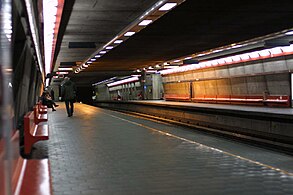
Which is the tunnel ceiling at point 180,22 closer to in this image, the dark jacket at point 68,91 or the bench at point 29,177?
the dark jacket at point 68,91

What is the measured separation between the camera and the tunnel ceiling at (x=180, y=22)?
997cm

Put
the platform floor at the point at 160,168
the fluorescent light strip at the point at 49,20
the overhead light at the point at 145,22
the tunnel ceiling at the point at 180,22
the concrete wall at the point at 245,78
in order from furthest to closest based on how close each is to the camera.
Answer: the concrete wall at the point at 245,78 → the overhead light at the point at 145,22 → the tunnel ceiling at the point at 180,22 → the fluorescent light strip at the point at 49,20 → the platform floor at the point at 160,168

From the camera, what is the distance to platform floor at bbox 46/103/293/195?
4.85 m

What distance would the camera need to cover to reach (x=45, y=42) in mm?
15461

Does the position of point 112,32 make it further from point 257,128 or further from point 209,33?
point 257,128

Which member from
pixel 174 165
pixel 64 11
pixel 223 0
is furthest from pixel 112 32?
pixel 174 165

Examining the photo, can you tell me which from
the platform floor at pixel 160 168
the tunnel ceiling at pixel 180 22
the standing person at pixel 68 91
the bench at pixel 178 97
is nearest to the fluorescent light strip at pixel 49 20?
the tunnel ceiling at pixel 180 22

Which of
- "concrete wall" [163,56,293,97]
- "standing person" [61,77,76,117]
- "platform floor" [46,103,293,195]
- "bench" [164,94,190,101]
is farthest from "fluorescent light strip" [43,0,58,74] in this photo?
"bench" [164,94,190,101]

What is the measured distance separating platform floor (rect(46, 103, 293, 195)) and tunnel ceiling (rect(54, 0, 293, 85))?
3.40 meters

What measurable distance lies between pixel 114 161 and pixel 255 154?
118 inches

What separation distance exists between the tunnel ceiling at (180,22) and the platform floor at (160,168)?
3.40 meters

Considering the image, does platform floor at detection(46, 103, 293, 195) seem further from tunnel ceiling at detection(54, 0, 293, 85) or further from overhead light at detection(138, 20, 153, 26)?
overhead light at detection(138, 20, 153, 26)

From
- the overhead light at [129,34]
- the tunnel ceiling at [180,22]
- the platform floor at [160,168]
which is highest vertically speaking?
the tunnel ceiling at [180,22]

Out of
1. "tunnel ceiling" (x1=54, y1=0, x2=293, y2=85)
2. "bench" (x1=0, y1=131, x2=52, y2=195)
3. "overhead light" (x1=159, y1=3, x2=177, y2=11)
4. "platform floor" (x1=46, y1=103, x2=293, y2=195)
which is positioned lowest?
"platform floor" (x1=46, y1=103, x2=293, y2=195)
